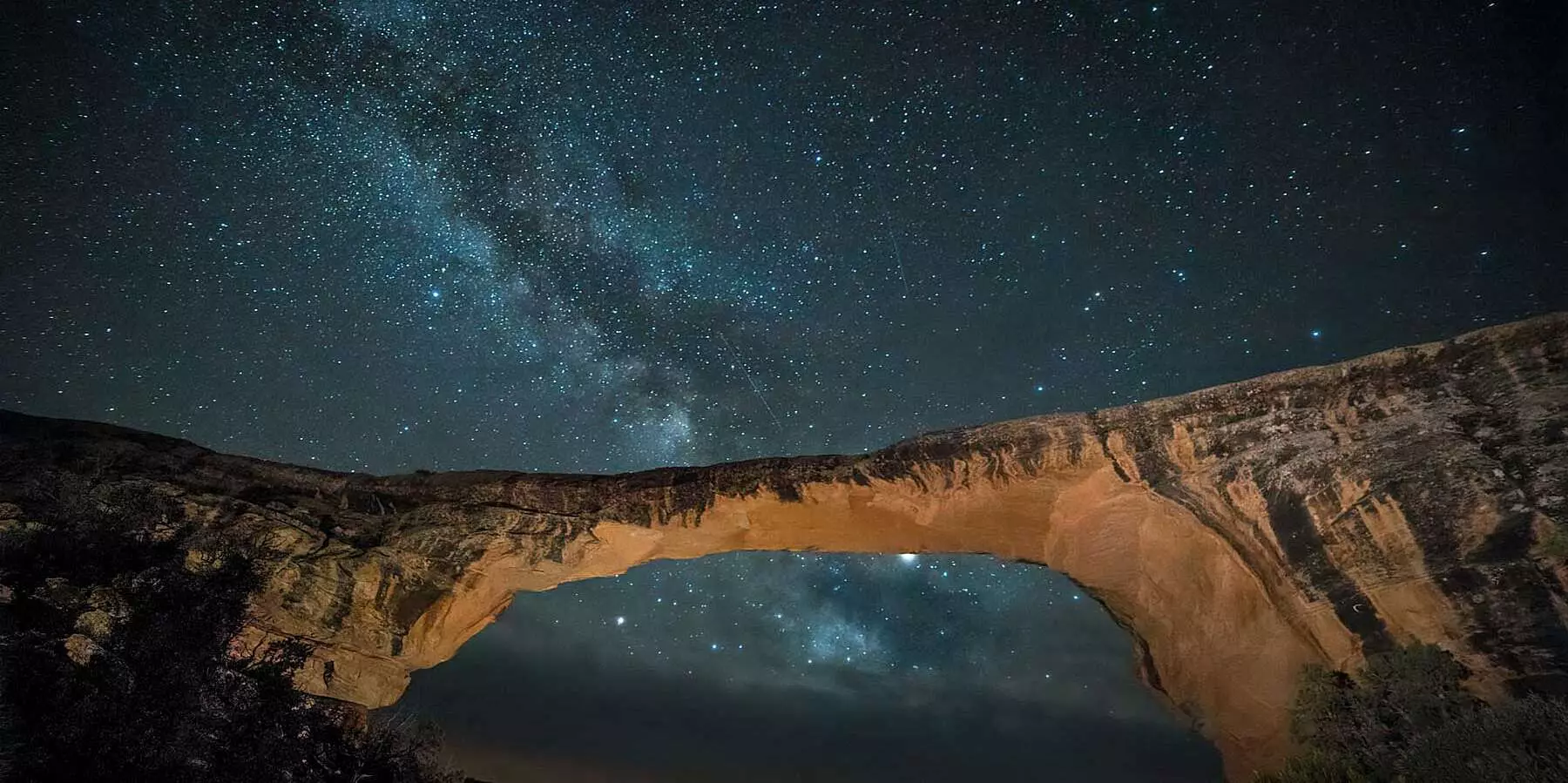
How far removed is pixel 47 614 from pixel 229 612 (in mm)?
2029

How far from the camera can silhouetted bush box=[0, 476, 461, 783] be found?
824 cm

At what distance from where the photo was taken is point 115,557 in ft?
32.1

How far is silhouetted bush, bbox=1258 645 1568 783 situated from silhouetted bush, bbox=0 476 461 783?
14927mm

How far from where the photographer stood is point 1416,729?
8273mm

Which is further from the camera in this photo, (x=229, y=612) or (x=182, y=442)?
(x=182, y=442)

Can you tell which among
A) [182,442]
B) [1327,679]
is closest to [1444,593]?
[1327,679]

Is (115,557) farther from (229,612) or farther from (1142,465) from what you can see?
(1142,465)

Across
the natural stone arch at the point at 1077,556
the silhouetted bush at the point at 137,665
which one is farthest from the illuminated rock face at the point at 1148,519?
the silhouetted bush at the point at 137,665

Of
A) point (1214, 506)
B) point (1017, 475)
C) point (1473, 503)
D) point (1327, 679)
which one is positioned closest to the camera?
point (1473, 503)

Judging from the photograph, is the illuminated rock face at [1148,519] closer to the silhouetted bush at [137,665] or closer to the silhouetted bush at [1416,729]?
the silhouetted bush at [1416,729]

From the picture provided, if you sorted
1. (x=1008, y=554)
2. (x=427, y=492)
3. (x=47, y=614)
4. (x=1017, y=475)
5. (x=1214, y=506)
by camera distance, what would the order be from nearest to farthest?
(x=47, y=614) < (x=1214, y=506) < (x=1017, y=475) < (x=427, y=492) < (x=1008, y=554)

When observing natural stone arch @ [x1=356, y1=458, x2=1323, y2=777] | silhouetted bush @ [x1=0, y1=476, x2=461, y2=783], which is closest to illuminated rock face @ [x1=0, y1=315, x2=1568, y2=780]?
natural stone arch @ [x1=356, y1=458, x2=1323, y2=777]

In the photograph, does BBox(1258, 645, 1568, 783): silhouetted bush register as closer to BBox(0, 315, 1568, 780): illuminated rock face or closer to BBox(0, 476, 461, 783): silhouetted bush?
BBox(0, 315, 1568, 780): illuminated rock face

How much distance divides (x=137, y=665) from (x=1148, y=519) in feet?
52.8
